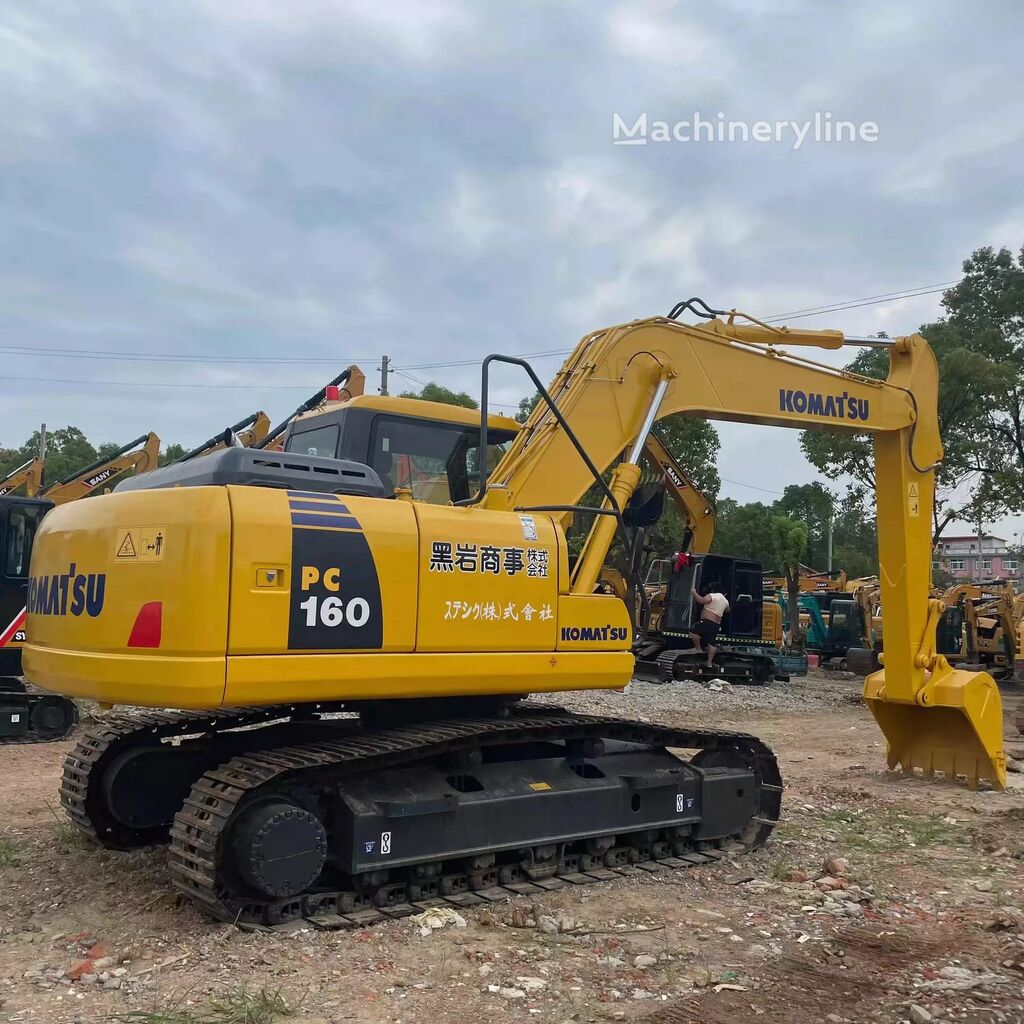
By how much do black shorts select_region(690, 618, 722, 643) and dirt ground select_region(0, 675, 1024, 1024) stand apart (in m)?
12.1

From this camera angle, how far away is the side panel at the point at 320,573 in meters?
4.78

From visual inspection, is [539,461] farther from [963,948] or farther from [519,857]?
[963,948]

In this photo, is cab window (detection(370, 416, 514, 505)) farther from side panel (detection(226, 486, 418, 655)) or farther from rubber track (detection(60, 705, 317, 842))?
rubber track (detection(60, 705, 317, 842))

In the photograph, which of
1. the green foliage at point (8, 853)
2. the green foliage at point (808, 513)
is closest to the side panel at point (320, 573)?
the green foliage at point (8, 853)

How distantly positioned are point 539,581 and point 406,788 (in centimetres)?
134

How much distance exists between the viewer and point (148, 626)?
477 cm

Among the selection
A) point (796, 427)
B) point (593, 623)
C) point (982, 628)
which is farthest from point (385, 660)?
point (982, 628)

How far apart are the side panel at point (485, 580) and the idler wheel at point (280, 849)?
1026 mm

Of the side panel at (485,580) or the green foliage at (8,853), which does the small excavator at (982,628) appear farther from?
the green foliage at (8,853)

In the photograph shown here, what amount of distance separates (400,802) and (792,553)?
24.1m

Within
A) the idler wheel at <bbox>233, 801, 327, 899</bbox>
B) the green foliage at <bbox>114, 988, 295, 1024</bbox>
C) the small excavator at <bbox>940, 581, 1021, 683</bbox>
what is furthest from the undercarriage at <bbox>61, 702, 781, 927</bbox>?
the small excavator at <bbox>940, 581, 1021, 683</bbox>

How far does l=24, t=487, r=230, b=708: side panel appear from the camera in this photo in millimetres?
4641

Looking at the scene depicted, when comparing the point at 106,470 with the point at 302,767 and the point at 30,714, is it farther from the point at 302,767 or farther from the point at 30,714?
the point at 302,767

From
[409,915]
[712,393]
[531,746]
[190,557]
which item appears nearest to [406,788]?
[409,915]
